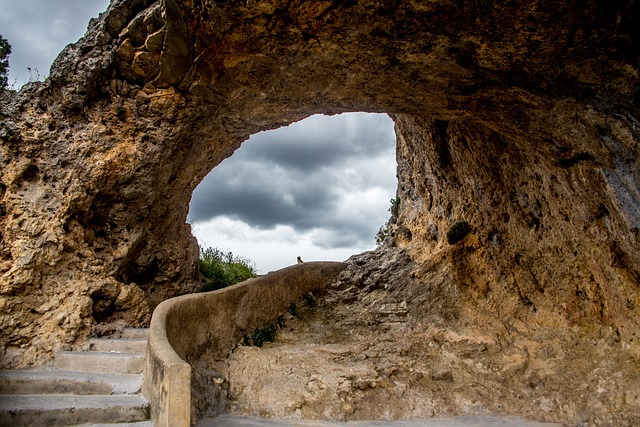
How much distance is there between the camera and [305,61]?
19.2 ft

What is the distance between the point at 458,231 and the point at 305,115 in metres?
4.10

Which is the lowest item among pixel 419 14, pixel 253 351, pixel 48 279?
pixel 253 351

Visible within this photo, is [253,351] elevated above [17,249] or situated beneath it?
situated beneath

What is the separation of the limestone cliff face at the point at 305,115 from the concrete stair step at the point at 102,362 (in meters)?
0.39

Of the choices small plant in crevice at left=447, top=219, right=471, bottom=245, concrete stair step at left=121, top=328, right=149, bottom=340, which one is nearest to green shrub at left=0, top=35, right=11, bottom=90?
concrete stair step at left=121, top=328, right=149, bottom=340

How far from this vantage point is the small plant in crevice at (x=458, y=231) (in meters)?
8.81

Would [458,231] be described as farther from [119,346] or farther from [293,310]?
[119,346]

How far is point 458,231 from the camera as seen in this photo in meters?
8.88

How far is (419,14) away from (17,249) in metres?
6.15

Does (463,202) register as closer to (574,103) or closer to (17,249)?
(574,103)

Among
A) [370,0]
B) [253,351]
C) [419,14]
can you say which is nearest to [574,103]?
[419,14]

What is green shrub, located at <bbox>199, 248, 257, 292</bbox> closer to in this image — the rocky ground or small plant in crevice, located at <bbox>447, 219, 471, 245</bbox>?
the rocky ground

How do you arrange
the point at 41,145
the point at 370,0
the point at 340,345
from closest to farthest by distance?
the point at 370,0, the point at 41,145, the point at 340,345

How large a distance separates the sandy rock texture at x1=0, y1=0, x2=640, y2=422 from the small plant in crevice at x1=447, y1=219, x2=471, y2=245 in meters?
0.25
